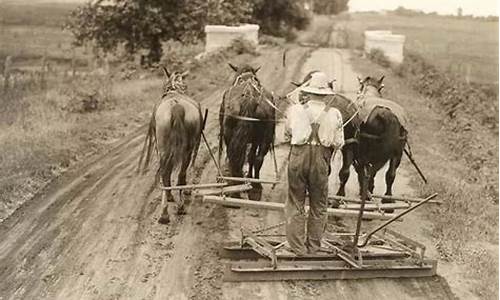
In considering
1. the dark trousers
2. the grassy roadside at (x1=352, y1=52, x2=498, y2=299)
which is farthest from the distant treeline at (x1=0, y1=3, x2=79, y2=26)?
the grassy roadside at (x1=352, y1=52, x2=498, y2=299)

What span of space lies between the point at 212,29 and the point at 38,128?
14.2 m

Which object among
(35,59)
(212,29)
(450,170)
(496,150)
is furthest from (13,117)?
(212,29)

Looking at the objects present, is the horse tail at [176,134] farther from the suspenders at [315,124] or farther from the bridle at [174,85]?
the suspenders at [315,124]

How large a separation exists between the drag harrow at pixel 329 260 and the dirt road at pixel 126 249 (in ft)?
0.38

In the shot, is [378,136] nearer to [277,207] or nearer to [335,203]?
[335,203]

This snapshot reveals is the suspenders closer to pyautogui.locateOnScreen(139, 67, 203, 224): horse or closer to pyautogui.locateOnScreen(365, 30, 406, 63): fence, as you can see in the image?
pyautogui.locateOnScreen(139, 67, 203, 224): horse

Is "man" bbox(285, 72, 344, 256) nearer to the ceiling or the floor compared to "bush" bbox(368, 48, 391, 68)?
nearer to the ceiling

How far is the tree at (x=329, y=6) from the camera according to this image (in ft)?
192

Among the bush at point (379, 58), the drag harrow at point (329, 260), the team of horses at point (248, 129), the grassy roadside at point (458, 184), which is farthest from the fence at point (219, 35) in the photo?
the drag harrow at point (329, 260)

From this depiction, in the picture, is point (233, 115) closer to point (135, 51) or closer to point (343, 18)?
point (135, 51)

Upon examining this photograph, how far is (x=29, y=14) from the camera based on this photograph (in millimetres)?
11852

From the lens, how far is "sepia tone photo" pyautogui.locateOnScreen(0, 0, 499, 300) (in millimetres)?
8469

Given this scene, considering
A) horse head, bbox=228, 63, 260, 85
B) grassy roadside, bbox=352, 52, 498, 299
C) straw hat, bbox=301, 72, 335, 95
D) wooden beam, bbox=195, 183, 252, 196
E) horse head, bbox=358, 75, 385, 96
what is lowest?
grassy roadside, bbox=352, 52, 498, 299

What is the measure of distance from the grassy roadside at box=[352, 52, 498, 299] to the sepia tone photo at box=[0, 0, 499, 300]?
49 mm
